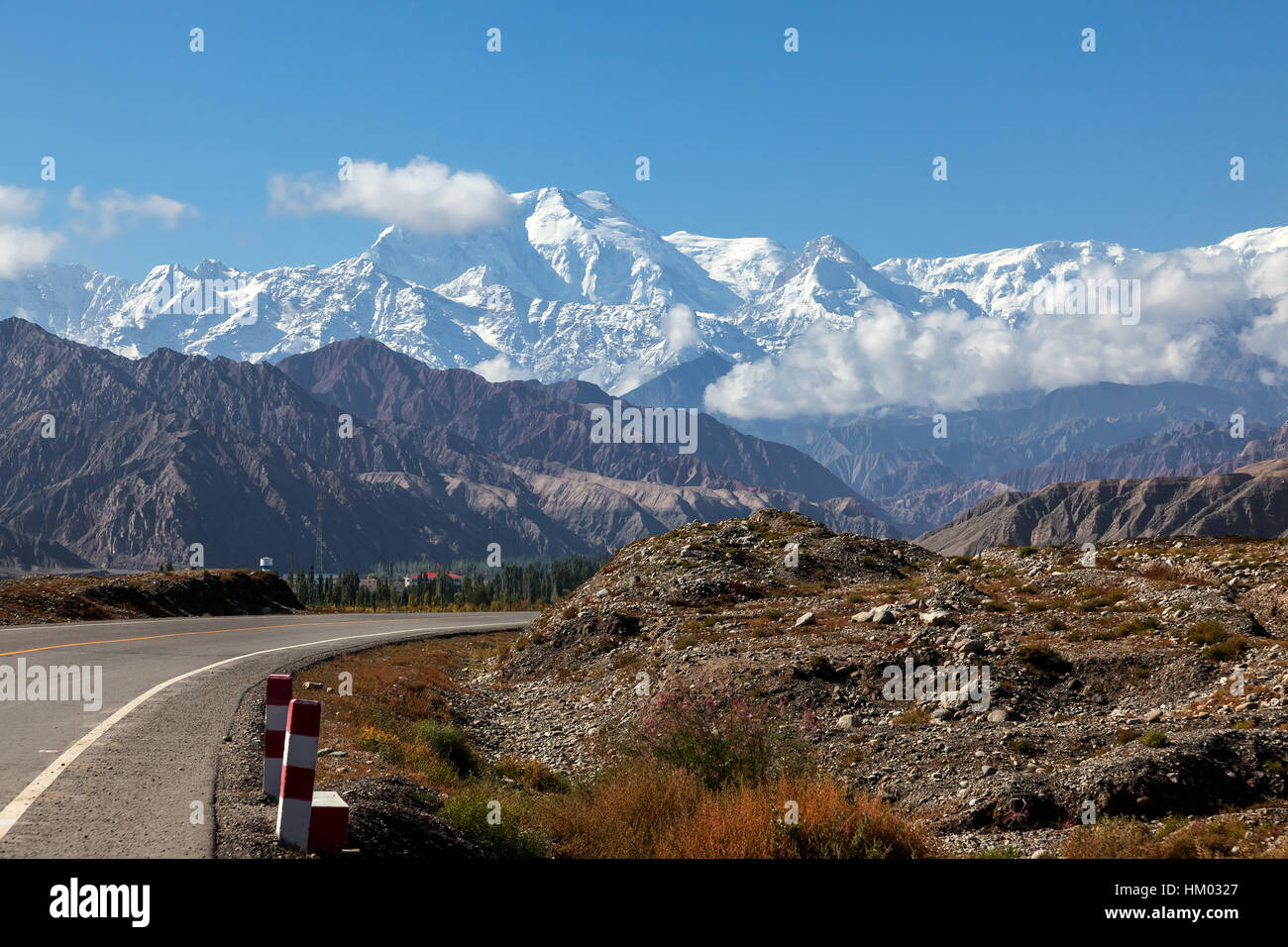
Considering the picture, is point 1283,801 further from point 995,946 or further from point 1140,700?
point 995,946

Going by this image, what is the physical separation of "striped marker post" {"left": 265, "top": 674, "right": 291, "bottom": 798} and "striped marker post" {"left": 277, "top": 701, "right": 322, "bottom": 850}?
2.17 m

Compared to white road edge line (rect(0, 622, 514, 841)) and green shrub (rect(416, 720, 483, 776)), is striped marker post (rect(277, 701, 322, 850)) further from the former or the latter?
green shrub (rect(416, 720, 483, 776))

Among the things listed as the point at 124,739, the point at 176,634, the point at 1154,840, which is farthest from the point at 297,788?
the point at 176,634

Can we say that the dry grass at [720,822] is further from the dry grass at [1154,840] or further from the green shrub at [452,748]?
the green shrub at [452,748]

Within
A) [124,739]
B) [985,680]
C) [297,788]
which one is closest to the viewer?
[297,788]

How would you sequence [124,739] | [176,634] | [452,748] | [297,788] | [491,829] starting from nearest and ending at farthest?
[297,788], [491,829], [124,739], [452,748], [176,634]

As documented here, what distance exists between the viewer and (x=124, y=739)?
46.6 feet

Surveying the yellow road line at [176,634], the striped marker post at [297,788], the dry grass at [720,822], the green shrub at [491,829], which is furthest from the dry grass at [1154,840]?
the yellow road line at [176,634]

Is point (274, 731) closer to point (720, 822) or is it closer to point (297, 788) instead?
point (297, 788)

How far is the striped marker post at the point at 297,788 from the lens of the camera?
9406 mm

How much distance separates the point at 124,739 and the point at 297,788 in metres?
6.29

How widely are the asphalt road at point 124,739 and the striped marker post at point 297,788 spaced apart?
2.27ft

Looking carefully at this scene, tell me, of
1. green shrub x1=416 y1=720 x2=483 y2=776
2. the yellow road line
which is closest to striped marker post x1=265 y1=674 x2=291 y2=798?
green shrub x1=416 y1=720 x2=483 y2=776

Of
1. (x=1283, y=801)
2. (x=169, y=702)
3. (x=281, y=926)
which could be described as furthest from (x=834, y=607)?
(x=281, y=926)
